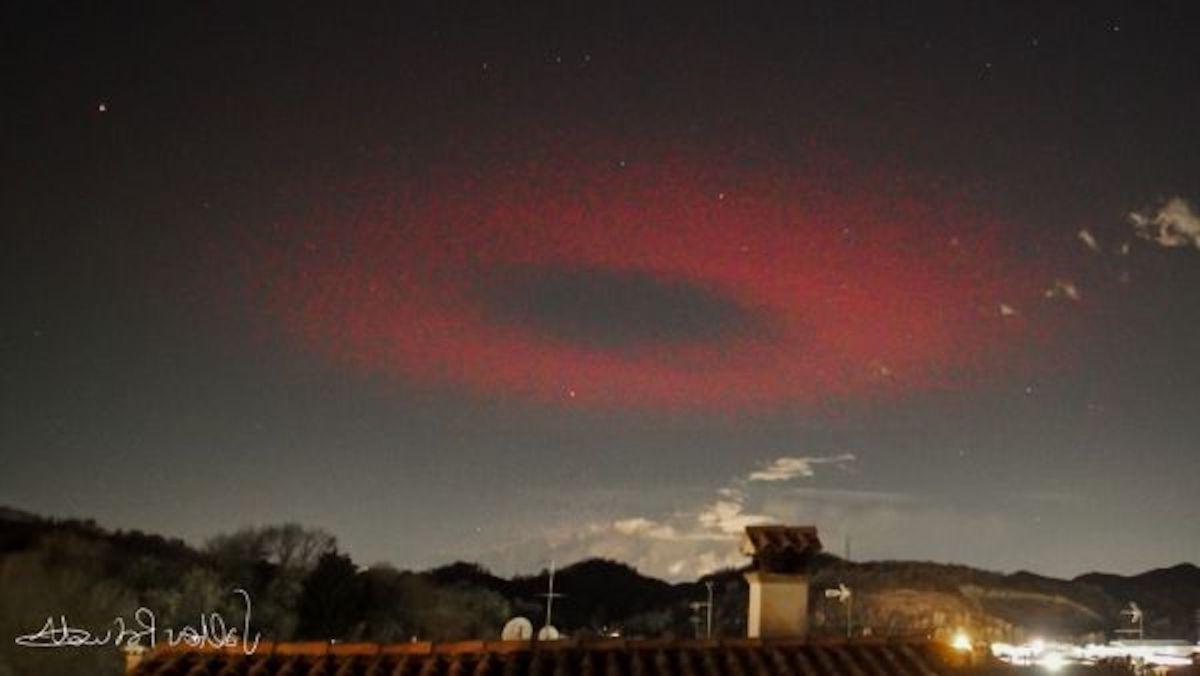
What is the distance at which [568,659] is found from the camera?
43.9ft

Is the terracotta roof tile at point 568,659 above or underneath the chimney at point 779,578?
underneath

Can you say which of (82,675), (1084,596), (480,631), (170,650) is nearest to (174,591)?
(82,675)

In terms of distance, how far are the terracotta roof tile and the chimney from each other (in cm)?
105

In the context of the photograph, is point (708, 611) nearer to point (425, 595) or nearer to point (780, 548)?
point (425, 595)

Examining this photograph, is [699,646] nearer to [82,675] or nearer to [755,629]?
[755,629]

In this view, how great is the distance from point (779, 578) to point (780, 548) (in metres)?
0.40

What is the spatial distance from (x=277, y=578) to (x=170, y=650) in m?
42.4

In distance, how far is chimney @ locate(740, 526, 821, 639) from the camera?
597 inches

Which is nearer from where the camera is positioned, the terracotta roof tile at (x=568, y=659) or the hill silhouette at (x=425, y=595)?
the terracotta roof tile at (x=568, y=659)

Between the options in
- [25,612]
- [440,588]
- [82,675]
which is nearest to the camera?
[82,675]

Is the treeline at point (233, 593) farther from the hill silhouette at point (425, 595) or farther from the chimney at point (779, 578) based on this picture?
the chimney at point (779, 578)

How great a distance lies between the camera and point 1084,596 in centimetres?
8025

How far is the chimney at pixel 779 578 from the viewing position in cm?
1517

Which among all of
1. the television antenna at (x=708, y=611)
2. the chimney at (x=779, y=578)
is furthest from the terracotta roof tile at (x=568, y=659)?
the television antenna at (x=708, y=611)
